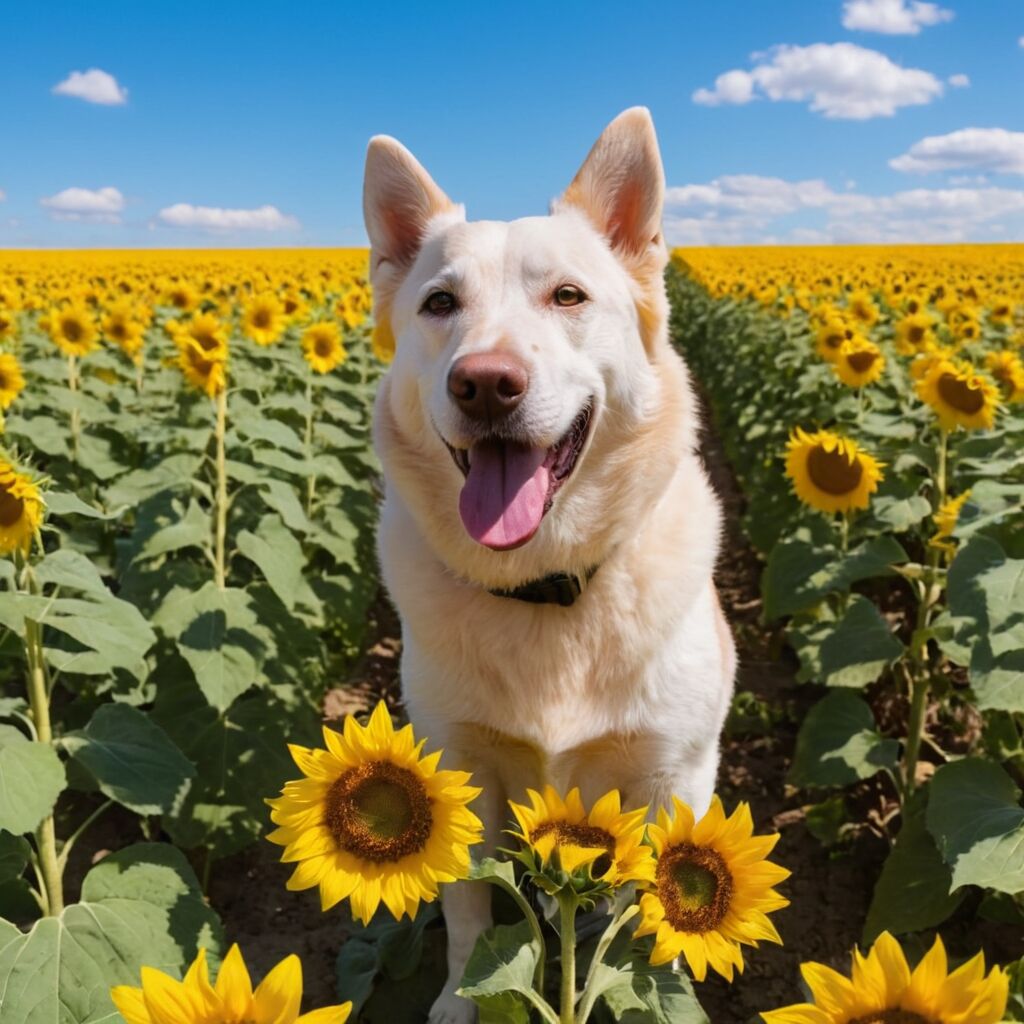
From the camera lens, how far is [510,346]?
2.33m

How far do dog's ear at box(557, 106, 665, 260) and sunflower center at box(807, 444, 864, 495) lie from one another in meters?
1.55

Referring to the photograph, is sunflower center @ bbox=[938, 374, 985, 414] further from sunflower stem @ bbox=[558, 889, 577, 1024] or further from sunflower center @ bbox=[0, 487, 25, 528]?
sunflower center @ bbox=[0, 487, 25, 528]

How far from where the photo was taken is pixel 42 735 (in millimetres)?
2572

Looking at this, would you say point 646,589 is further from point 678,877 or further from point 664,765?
point 678,877

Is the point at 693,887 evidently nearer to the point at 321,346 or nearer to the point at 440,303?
the point at 440,303

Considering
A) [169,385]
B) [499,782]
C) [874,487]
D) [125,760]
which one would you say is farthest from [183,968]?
[169,385]

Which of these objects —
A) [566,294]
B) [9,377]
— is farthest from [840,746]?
[9,377]

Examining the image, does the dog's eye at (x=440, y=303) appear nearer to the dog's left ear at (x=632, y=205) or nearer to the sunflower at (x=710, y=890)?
the dog's left ear at (x=632, y=205)

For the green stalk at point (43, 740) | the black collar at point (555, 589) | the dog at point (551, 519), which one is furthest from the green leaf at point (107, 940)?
the black collar at point (555, 589)

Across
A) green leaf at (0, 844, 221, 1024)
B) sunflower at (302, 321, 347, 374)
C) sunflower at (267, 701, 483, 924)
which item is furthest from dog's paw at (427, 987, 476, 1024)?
sunflower at (302, 321, 347, 374)

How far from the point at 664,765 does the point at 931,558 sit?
6.84 ft

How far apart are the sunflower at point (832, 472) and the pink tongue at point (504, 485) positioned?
192 cm

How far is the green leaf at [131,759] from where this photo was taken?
2.45 meters

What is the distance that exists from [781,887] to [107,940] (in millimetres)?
2462
